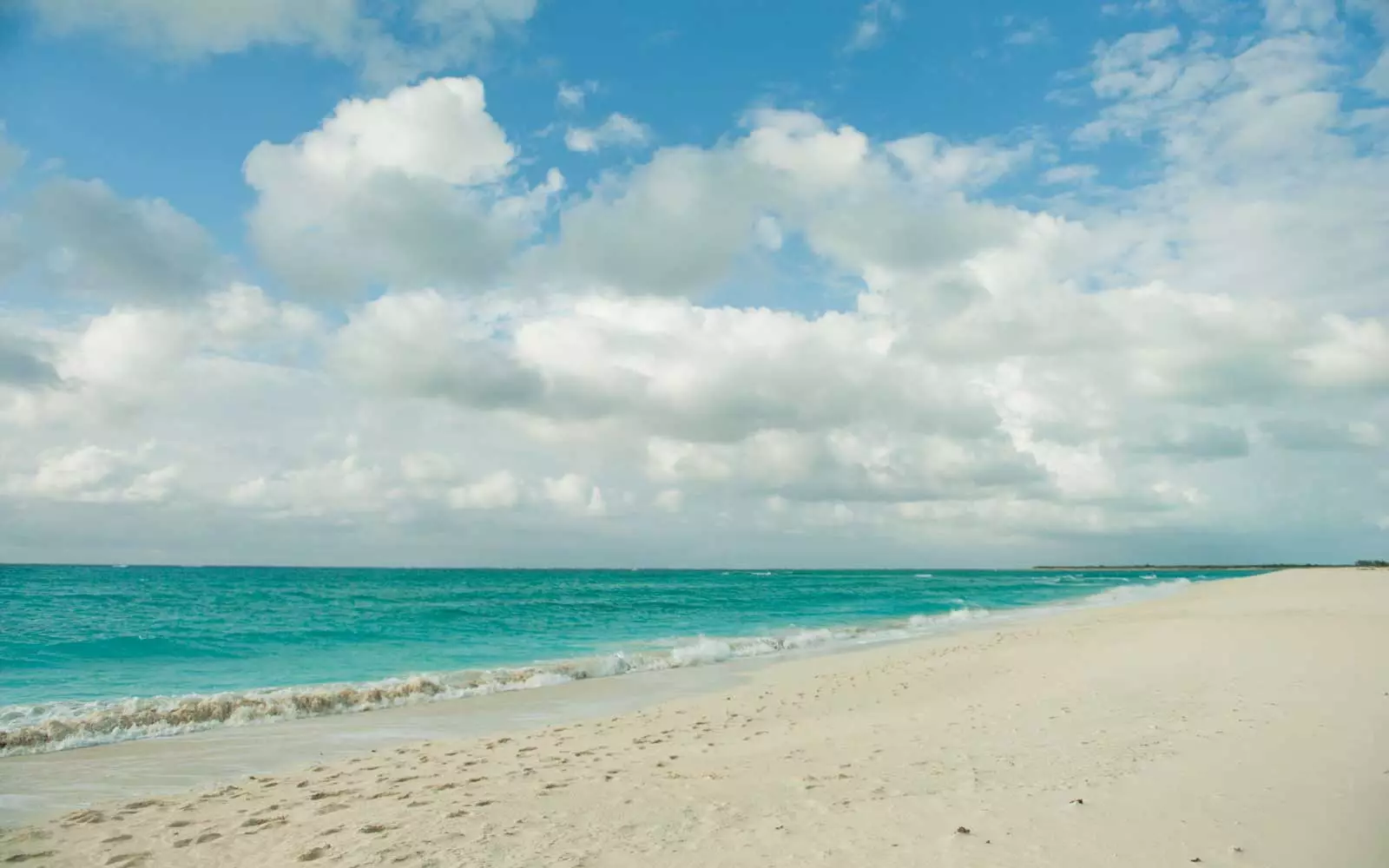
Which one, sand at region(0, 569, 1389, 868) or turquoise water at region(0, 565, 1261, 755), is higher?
sand at region(0, 569, 1389, 868)

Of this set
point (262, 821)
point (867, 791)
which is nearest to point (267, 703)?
point (262, 821)

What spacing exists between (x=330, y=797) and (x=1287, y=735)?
11.4m

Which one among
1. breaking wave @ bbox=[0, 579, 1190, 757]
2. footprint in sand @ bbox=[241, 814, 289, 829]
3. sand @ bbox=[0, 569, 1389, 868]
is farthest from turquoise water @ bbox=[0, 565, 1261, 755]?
footprint in sand @ bbox=[241, 814, 289, 829]

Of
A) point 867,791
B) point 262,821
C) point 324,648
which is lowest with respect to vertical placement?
point 324,648

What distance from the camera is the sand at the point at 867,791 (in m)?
6.13

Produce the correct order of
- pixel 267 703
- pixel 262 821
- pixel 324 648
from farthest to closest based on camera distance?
pixel 324 648
pixel 267 703
pixel 262 821

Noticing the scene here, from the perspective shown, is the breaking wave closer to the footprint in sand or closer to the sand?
the sand

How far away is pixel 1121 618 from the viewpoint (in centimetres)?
2997

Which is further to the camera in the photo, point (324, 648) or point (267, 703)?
point (324, 648)

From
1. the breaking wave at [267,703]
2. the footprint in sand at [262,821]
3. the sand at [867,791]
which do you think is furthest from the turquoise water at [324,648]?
the footprint in sand at [262,821]

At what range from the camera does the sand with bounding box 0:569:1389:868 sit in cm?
613

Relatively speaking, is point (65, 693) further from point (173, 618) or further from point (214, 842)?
point (173, 618)

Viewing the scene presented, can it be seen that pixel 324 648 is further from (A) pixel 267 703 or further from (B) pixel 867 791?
(B) pixel 867 791

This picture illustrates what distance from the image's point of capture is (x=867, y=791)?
303 inches
